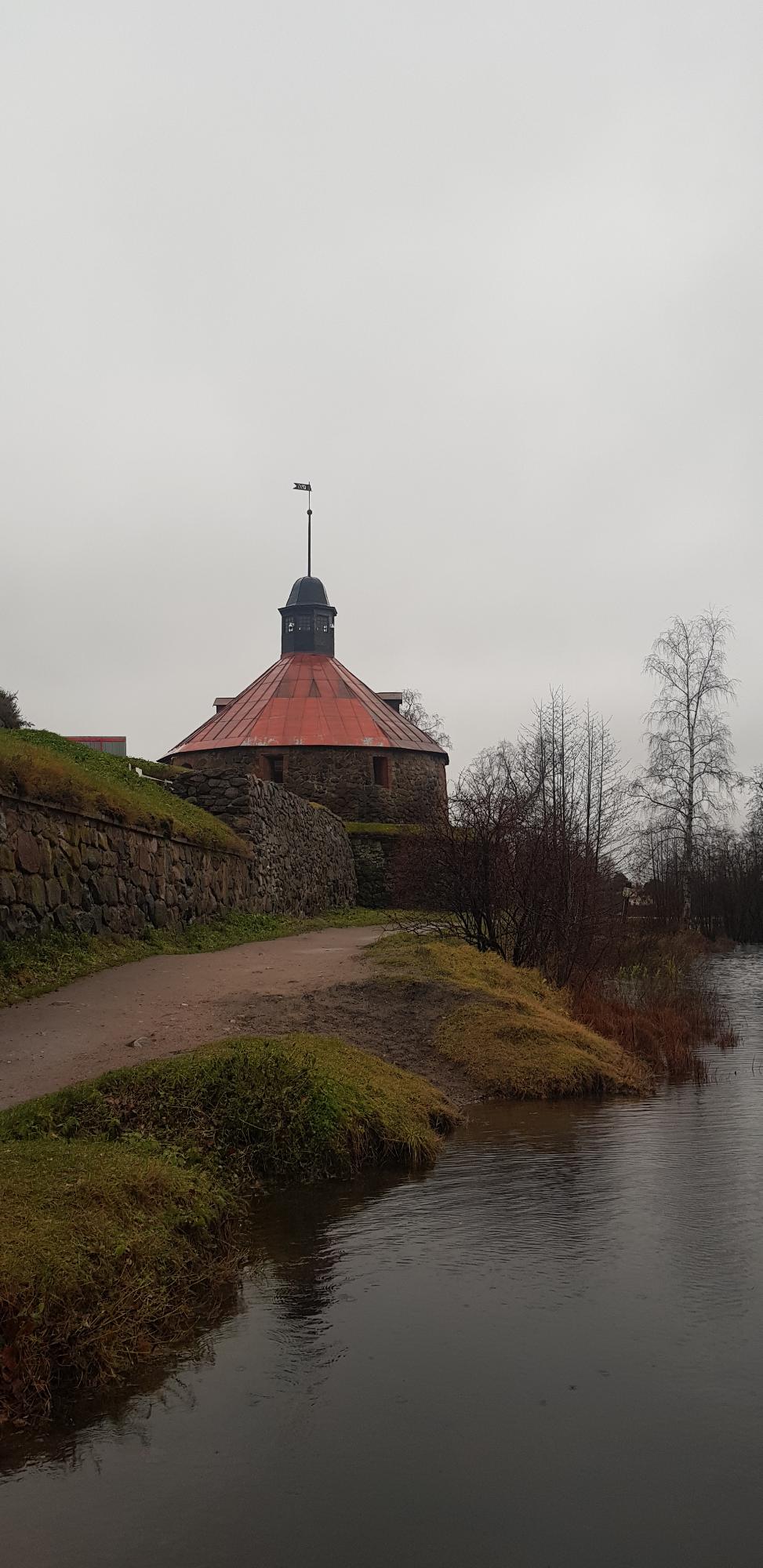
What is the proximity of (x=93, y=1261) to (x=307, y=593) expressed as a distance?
1895 inches

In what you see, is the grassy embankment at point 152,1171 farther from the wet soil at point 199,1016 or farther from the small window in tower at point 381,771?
the small window in tower at point 381,771

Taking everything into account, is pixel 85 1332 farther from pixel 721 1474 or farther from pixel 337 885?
pixel 337 885

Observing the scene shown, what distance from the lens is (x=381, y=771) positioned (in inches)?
1740

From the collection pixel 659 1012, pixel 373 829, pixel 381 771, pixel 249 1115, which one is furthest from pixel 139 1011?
pixel 381 771

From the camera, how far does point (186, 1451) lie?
13.1 ft

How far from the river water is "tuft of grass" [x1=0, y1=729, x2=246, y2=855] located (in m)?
8.11

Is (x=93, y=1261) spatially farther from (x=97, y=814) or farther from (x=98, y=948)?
(x=97, y=814)

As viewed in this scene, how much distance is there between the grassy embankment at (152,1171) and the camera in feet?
15.1

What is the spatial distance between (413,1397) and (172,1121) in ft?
10.8

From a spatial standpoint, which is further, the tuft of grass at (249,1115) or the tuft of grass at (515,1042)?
the tuft of grass at (515,1042)

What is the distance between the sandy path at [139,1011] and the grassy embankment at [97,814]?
→ 1.26 ft

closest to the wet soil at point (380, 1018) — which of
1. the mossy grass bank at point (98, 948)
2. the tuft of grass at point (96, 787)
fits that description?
the mossy grass bank at point (98, 948)

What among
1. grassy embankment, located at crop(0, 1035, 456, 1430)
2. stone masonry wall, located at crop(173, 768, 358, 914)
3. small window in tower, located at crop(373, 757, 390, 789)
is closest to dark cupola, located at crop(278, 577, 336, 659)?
small window in tower, located at crop(373, 757, 390, 789)

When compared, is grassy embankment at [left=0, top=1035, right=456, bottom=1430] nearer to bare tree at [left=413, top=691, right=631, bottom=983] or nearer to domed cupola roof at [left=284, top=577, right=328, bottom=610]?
bare tree at [left=413, top=691, right=631, bottom=983]
